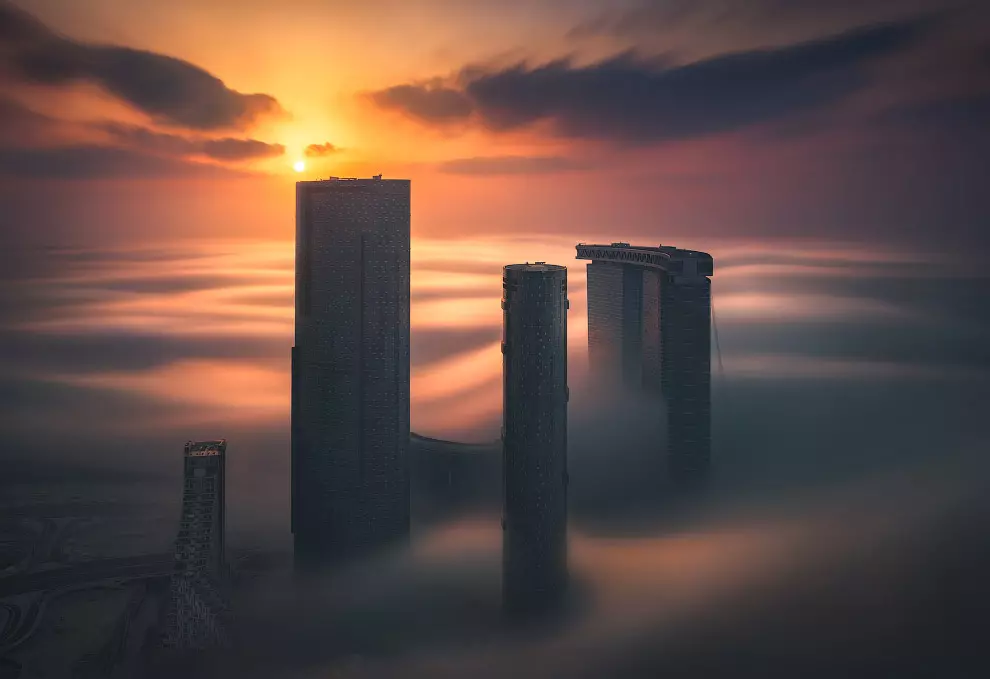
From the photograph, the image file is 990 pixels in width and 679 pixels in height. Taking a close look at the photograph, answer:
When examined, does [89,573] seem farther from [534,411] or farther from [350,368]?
[534,411]

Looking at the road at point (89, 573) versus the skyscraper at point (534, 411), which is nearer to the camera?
the skyscraper at point (534, 411)

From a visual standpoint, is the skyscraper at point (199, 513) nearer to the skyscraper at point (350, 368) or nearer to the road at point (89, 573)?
the skyscraper at point (350, 368)

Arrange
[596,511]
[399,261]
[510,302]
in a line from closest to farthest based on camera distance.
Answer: [510,302], [399,261], [596,511]

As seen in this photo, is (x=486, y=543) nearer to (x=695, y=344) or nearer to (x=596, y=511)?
(x=596, y=511)

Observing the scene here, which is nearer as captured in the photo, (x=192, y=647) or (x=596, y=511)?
(x=192, y=647)

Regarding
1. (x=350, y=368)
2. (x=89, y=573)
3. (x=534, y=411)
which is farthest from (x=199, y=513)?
(x=534, y=411)

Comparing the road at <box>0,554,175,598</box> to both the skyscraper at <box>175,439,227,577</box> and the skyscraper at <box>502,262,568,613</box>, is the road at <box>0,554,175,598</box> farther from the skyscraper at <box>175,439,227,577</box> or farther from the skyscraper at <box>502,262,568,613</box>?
the skyscraper at <box>502,262,568,613</box>

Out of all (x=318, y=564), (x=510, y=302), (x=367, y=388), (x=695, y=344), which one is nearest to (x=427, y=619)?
(x=318, y=564)

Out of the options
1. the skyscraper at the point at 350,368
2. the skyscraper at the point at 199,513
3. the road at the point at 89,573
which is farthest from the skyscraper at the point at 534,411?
the road at the point at 89,573
